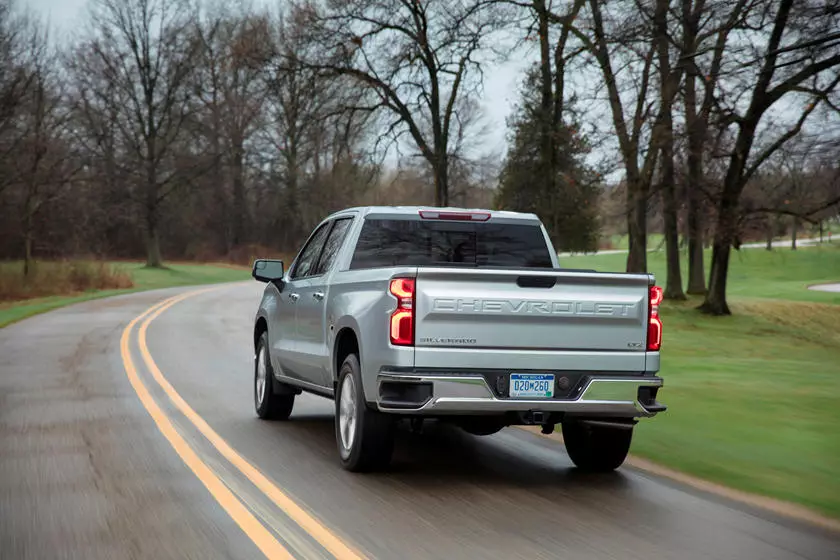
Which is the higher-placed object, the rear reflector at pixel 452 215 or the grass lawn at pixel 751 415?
the rear reflector at pixel 452 215

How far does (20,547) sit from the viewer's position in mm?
5730

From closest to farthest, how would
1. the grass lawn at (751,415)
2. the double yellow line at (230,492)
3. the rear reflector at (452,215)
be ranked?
1. the double yellow line at (230,492)
2. the grass lawn at (751,415)
3. the rear reflector at (452,215)

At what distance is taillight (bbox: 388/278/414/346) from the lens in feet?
23.9

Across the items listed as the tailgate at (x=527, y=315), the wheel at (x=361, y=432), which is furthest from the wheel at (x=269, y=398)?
the tailgate at (x=527, y=315)

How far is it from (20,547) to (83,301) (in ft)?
101

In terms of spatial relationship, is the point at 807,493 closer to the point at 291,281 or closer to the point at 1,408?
the point at 291,281

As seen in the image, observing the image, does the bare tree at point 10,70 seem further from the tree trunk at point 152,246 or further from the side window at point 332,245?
the side window at point 332,245

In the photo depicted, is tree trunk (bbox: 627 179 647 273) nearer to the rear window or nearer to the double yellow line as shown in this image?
the double yellow line

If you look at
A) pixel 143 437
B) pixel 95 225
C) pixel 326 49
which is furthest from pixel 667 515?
pixel 95 225

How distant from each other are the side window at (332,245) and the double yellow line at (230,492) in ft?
5.78

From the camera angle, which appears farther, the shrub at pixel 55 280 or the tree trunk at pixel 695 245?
the shrub at pixel 55 280

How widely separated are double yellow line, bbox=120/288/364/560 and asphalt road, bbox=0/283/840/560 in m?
0.02

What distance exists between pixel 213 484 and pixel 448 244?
308cm

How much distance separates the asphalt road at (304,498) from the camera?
5.82 m
